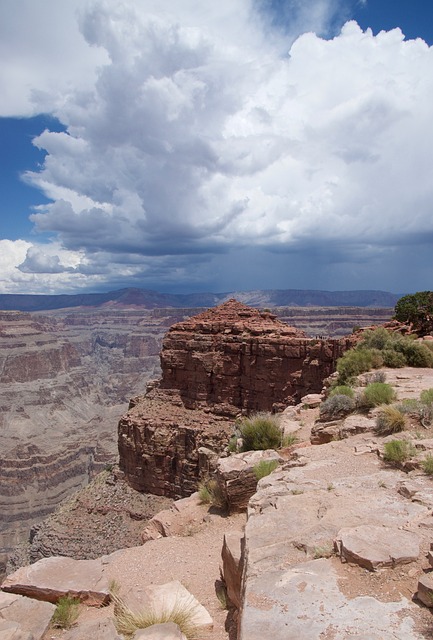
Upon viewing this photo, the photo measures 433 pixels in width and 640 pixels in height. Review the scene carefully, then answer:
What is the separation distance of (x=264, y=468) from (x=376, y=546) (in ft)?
14.5

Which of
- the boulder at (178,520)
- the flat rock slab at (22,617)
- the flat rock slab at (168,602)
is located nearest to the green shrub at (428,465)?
the flat rock slab at (168,602)

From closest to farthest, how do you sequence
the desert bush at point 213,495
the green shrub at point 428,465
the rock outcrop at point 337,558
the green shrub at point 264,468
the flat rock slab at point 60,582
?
the rock outcrop at point 337,558, the flat rock slab at point 60,582, the green shrub at point 428,465, the green shrub at point 264,468, the desert bush at point 213,495

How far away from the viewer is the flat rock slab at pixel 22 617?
5621 millimetres

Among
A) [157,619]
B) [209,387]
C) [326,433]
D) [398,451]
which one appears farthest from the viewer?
[209,387]

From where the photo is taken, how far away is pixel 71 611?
20.8 feet

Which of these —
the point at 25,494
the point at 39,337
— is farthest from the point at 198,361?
the point at 39,337

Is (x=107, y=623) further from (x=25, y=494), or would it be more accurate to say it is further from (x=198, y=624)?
(x=25, y=494)

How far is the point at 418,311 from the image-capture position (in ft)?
99.5

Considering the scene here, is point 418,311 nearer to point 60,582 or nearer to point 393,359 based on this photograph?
point 393,359

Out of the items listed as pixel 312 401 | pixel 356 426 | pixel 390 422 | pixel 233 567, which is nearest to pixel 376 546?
pixel 233 567

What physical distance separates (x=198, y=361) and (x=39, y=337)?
15912 cm

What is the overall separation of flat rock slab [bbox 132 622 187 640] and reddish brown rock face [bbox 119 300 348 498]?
27.3 meters

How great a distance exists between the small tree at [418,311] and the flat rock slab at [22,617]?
27705 mm

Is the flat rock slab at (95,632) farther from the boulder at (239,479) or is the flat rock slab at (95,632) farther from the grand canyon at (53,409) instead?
the grand canyon at (53,409)
